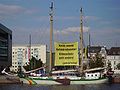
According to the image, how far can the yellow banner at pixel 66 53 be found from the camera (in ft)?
343

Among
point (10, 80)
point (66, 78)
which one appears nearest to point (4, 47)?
point (10, 80)

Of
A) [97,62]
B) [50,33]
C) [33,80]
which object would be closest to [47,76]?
[33,80]

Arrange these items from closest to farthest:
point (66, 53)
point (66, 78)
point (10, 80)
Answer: point (66, 78)
point (66, 53)
point (10, 80)

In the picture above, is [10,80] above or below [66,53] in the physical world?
below

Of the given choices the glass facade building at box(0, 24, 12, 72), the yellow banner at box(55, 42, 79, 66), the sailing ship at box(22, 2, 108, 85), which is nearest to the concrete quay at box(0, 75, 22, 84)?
the sailing ship at box(22, 2, 108, 85)

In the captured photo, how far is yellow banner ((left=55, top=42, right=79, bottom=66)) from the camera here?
343 ft

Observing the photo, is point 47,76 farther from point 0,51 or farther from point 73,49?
point 0,51

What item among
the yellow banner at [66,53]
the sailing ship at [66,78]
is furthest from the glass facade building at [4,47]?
the yellow banner at [66,53]

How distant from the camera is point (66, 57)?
106 m

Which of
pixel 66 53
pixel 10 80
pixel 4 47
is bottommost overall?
pixel 10 80

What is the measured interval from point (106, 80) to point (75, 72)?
9211 mm

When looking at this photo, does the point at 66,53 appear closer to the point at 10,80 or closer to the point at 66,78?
the point at 66,78

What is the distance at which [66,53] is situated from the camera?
105m

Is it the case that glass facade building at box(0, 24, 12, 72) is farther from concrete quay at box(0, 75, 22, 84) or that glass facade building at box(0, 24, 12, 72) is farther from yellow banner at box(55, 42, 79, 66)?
yellow banner at box(55, 42, 79, 66)
